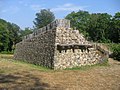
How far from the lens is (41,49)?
1593 cm

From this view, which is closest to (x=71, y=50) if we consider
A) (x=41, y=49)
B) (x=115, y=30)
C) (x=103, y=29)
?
(x=41, y=49)

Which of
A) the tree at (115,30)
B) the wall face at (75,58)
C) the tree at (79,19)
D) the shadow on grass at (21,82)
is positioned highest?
the tree at (79,19)

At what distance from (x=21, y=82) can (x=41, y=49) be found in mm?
6512

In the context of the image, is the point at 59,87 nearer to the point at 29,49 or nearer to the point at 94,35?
the point at 29,49

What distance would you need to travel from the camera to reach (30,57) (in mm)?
18656

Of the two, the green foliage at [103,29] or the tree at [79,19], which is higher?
the tree at [79,19]

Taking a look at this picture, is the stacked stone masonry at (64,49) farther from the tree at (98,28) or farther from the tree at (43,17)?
the tree at (43,17)

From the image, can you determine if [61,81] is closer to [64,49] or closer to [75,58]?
[64,49]

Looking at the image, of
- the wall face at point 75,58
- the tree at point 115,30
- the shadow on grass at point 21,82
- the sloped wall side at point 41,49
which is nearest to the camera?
the shadow on grass at point 21,82

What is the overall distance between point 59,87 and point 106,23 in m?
54.8

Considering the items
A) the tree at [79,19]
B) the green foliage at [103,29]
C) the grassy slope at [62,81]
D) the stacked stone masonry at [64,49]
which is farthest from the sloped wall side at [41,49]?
the tree at [79,19]

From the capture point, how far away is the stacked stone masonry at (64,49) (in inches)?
529

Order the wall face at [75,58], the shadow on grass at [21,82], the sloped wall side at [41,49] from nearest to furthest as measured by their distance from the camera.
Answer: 1. the shadow on grass at [21,82]
2. the wall face at [75,58]
3. the sloped wall side at [41,49]

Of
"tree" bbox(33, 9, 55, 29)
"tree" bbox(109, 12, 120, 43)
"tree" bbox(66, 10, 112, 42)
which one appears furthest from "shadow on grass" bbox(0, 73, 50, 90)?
"tree" bbox(33, 9, 55, 29)
